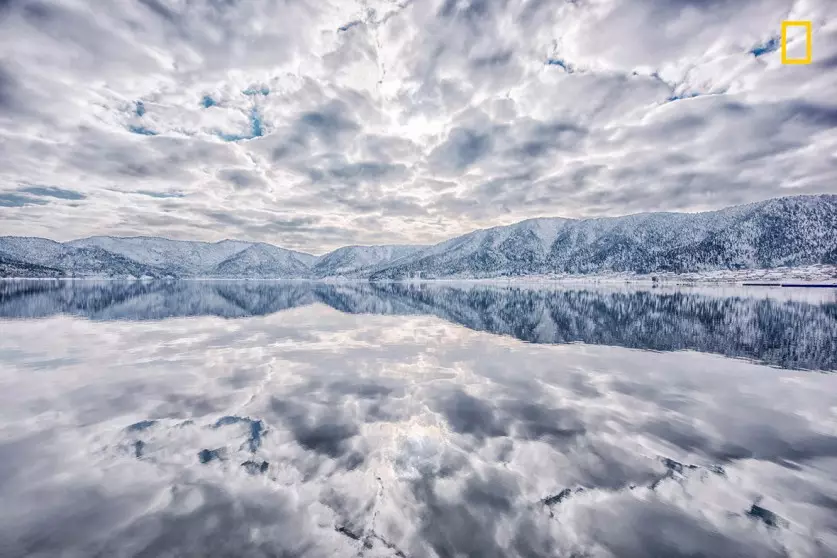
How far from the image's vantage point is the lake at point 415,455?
941cm

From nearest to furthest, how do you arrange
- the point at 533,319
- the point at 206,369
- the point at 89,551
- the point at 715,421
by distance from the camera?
1. the point at 89,551
2. the point at 715,421
3. the point at 206,369
4. the point at 533,319

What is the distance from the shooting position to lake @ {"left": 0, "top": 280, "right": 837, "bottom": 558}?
9.41 meters

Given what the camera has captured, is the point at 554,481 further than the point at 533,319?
No

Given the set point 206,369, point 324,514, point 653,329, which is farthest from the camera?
point 653,329

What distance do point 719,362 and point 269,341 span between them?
39.0 m

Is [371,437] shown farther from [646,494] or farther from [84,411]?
[84,411]

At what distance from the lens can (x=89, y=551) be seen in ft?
29.1

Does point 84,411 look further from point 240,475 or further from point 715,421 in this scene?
point 715,421

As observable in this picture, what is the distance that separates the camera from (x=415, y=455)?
13.8 m

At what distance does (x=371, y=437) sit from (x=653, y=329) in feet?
144

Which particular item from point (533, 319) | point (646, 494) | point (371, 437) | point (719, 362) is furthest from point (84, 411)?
point (533, 319)

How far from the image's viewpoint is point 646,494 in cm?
1128

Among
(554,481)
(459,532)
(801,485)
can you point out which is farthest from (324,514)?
(801,485)

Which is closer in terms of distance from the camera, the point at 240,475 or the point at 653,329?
the point at 240,475
